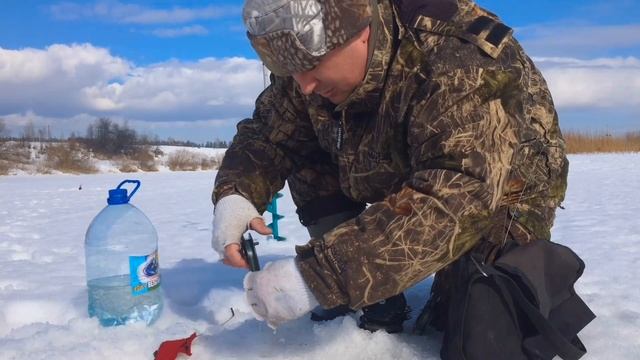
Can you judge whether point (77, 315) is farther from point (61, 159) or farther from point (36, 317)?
point (61, 159)

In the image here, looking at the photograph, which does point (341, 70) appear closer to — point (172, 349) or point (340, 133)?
point (340, 133)

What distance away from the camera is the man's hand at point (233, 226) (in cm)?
181

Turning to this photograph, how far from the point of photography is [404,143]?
168 centimetres

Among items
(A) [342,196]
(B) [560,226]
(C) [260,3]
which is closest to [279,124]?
(A) [342,196]

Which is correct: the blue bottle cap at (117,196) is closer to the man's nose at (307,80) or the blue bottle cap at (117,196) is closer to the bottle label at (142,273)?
the bottle label at (142,273)

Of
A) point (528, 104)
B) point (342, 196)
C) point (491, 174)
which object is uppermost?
point (528, 104)

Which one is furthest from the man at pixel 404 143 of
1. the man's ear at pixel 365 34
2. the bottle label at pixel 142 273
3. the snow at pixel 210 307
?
the bottle label at pixel 142 273

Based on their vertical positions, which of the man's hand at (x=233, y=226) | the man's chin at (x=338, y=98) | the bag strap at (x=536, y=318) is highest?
the man's chin at (x=338, y=98)

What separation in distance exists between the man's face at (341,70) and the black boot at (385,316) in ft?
2.49

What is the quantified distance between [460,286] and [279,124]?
1002mm

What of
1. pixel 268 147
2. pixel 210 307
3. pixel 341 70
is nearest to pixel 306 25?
pixel 341 70

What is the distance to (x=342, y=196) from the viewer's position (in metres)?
2.33

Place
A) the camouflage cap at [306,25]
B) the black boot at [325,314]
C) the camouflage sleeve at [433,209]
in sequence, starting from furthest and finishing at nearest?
the black boot at [325,314] < the camouflage cap at [306,25] < the camouflage sleeve at [433,209]

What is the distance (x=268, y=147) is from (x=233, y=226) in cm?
49
